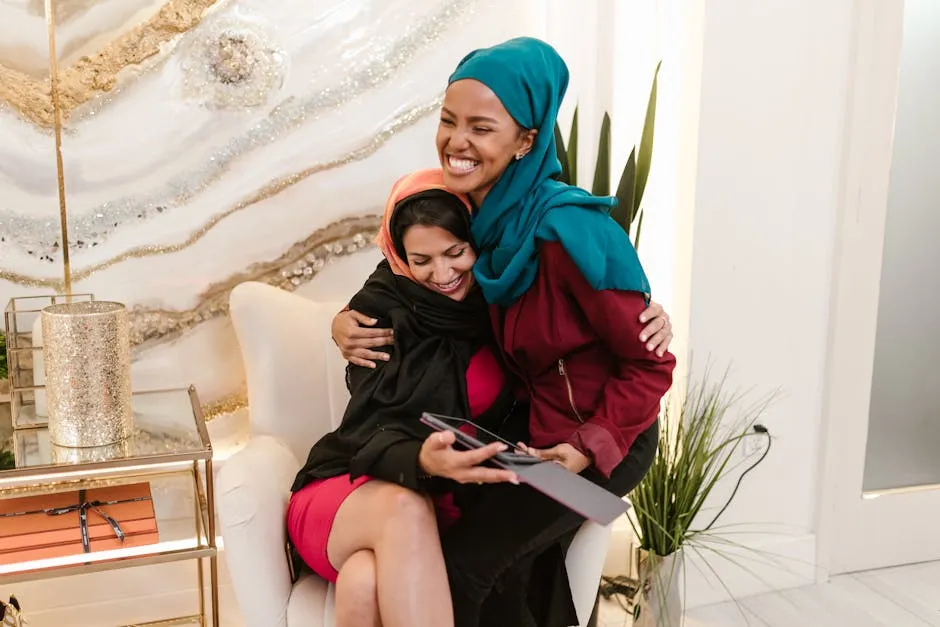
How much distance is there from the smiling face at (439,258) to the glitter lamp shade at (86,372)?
0.65 meters

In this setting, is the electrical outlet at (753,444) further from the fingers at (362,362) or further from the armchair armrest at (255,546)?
the armchair armrest at (255,546)

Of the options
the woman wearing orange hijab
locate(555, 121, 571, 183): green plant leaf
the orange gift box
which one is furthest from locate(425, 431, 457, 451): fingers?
locate(555, 121, 571, 183): green plant leaf

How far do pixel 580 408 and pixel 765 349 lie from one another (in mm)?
978

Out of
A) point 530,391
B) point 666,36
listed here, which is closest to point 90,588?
point 530,391

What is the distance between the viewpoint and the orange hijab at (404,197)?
186 cm

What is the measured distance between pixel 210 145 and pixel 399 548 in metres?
1.21

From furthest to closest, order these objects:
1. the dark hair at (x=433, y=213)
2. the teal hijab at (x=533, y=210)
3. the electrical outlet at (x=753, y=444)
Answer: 1. the electrical outlet at (x=753, y=444)
2. the dark hair at (x=433, y=213)
3. the teal hijab at (x=533, y=210)

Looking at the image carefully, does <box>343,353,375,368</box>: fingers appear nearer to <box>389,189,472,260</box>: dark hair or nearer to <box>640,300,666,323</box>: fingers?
<box>389,189,472,260</box>: dark hair

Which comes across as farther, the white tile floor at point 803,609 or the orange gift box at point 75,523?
the white tile floor at point 803,609

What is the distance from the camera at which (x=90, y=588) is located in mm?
2410

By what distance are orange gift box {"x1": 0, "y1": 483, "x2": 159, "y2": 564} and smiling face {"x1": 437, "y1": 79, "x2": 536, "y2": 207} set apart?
39.5 inches

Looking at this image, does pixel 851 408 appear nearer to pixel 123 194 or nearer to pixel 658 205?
pixel 658 205

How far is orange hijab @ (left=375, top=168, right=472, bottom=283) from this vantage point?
1855mm

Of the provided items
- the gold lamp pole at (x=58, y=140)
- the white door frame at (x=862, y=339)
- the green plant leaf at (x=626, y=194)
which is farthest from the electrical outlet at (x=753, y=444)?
the gold lamp pole at (x=58, y=140)
